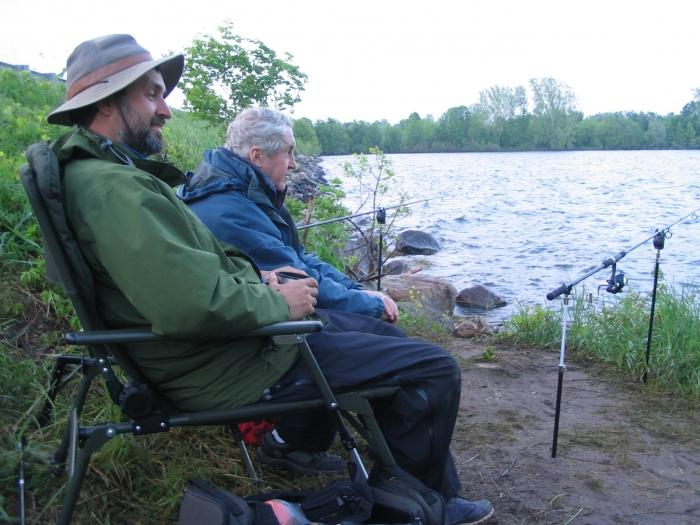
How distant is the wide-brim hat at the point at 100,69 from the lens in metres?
2.22

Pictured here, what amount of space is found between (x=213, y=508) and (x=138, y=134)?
1.25 meters

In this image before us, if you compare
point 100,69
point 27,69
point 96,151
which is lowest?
point 96,151

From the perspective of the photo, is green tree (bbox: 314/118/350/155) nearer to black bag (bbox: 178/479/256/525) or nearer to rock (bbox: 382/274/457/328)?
rock (bbox: 382/274/457/328)

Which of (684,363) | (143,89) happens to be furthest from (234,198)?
(684,363)

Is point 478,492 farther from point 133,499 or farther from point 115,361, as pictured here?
point 115,361

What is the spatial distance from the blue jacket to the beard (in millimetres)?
525

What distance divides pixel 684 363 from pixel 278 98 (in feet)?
19.0

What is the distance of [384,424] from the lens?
2.48 metres

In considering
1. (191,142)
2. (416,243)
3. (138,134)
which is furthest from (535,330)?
(416,243)

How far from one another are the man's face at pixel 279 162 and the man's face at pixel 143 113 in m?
0.73

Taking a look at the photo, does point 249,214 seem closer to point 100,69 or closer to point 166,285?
point 100,69

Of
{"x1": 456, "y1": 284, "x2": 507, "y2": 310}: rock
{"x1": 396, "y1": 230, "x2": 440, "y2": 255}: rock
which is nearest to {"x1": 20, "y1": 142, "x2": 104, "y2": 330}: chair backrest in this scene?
{"x1": 456, "y1": 284, "x2": 507, "y2": 310}: rock

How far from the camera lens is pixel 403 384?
2391 mm

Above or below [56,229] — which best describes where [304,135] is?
above
